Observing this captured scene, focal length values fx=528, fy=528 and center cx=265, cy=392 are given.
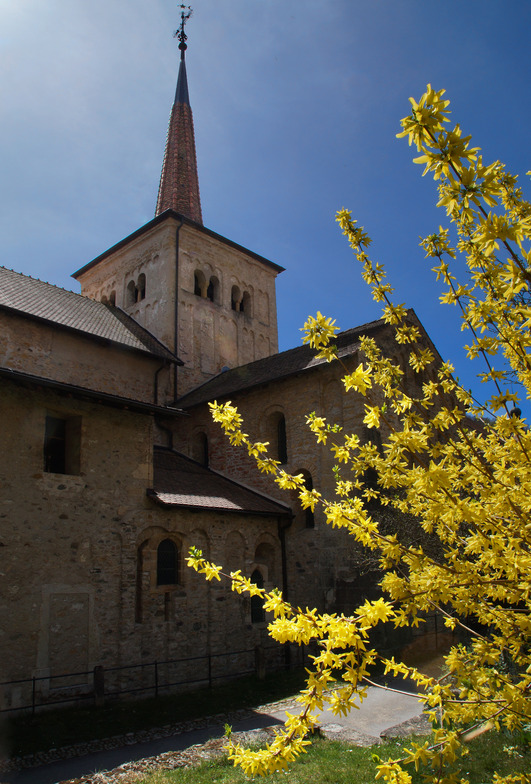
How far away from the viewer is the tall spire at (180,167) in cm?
2752

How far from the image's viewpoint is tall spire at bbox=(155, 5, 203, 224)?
27516 millimetres

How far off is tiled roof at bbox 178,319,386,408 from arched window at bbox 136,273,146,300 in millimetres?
6105

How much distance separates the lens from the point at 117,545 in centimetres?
1170

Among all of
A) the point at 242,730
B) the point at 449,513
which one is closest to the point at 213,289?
the point at 242,730

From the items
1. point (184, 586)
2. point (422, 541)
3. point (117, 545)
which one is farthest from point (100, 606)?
point (422, 541)

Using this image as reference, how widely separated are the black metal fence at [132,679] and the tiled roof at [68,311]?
A: 32.5 feet

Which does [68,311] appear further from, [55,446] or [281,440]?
[281,440]

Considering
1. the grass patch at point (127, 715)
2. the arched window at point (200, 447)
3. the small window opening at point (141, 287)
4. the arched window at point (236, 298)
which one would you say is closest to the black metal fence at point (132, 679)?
the grass patch at point (127, 715)

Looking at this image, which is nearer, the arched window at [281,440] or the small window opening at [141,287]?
the arched window at [281,440]

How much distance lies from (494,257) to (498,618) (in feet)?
7.40

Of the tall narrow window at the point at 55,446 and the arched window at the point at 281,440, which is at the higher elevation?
the arched window at the point at 281,440

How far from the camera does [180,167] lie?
28406 mm

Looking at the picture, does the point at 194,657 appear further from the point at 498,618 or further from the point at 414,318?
the point at 414,318

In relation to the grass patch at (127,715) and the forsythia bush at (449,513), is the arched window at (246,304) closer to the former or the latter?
the grass patch at (127,715)
